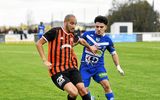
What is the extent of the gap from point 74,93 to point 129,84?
24.3ft

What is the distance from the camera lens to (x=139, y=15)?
4235 inches

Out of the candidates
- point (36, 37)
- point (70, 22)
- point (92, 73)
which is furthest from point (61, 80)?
point (36, 37)

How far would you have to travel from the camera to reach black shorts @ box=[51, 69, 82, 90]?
9644mm

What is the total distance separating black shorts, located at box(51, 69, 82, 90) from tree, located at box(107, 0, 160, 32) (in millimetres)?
95346

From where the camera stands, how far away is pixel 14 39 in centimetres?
6172

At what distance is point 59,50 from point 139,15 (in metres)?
99.1

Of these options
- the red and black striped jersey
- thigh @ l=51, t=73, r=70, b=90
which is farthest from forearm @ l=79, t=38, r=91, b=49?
thigh @ l=51, t=73, r=70, b=90

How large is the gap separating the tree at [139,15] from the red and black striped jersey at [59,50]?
313ft

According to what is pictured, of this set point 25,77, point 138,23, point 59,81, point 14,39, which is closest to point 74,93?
point 59,81

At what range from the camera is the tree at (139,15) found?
106m

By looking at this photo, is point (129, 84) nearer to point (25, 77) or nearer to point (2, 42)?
point (25, 77)

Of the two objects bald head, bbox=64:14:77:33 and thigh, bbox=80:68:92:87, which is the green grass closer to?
thigh, bbox=80:68:92:87

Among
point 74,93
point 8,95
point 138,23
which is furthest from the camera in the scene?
point 138,23

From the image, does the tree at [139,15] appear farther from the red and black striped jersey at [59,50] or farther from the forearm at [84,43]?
the red and black striped jersey at [59,50]
